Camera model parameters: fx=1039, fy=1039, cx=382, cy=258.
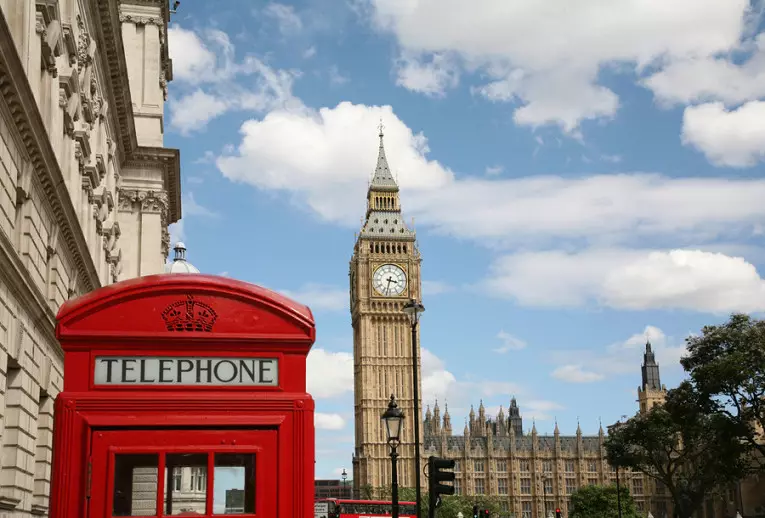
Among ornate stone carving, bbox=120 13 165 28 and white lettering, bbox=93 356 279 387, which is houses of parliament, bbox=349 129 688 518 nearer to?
ornate stone carving, bbox=120 13 165 28

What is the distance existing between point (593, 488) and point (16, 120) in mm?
Answer: 95214

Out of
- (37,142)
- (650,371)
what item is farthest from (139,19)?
(650,371)

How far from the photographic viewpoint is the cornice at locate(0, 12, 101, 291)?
13273 mm

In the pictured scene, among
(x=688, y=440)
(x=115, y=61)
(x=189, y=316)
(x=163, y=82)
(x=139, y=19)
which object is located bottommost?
(x=189, y=316)

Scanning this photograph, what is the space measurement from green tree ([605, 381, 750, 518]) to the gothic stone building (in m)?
71.0

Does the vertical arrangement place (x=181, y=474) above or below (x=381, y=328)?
below

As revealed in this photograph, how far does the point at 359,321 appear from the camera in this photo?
114 meters

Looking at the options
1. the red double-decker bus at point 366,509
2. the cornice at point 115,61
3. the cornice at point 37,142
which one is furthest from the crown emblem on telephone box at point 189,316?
the red double-decker bus at point 366,509

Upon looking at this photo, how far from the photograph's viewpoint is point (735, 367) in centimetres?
3481

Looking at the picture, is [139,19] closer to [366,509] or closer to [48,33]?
[48,33]

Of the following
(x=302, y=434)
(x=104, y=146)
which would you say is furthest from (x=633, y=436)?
(x=302, y=434)

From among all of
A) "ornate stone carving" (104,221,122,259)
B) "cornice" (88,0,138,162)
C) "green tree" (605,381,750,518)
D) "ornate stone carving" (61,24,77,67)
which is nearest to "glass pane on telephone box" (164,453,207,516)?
"ornate stone carving" (61,24,77,67)

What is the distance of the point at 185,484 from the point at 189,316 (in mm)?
1066

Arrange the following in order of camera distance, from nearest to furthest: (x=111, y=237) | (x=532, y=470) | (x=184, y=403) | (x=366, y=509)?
(x=184, y=403)
(x=111, y=237)
(x=366, y=509)
(x=532, y=470)
